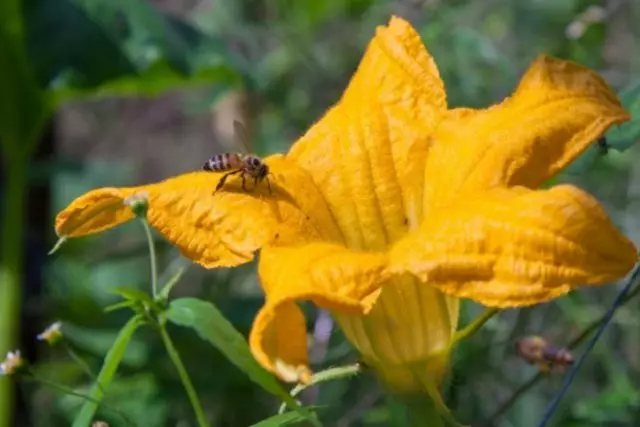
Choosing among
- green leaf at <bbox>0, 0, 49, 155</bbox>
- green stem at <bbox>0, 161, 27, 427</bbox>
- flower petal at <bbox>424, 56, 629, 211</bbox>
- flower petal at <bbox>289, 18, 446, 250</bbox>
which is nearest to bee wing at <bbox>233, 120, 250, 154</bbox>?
flower petal at <bbox>289, 18, 446, 250</bbox>

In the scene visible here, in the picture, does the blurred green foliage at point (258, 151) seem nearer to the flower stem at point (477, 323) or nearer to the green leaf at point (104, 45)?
the green leaf at point (104, 45)

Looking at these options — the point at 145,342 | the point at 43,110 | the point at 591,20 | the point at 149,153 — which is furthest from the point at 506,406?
the point at 149,153

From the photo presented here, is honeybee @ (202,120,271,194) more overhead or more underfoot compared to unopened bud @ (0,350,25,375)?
more overhead

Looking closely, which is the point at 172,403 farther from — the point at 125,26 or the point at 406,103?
the point at 406,103

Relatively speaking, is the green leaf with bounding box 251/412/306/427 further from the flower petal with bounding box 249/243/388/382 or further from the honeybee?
the honeybee

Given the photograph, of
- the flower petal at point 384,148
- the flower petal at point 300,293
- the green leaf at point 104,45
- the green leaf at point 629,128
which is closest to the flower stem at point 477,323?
the flower petal at point 300,293

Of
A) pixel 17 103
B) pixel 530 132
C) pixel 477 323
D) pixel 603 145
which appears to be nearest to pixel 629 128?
pixel 603 145

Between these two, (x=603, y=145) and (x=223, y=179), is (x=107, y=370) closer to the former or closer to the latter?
(x=223, y=179)
